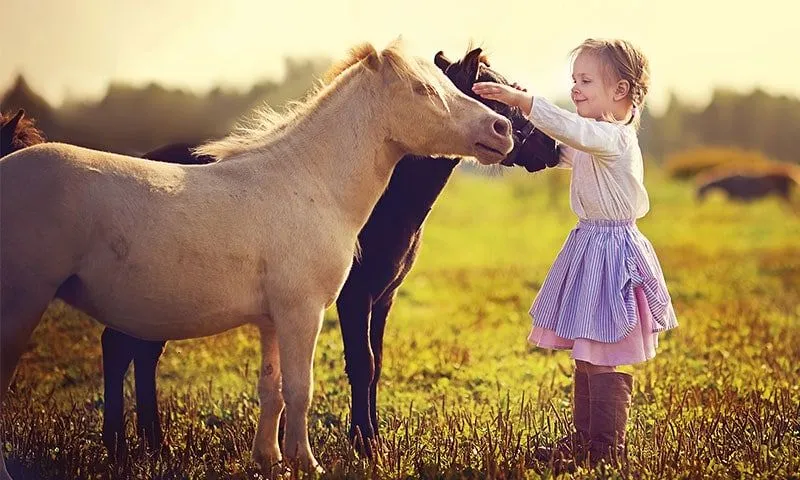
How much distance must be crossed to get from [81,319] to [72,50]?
3702mm

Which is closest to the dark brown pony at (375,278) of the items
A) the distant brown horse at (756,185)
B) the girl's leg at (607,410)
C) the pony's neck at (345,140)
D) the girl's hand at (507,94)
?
the pony's neck at (345,140)

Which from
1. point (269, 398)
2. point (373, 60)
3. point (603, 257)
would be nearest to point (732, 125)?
point (603, 257)

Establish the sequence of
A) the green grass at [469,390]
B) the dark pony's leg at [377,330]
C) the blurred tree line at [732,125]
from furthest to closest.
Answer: the blurred tree line at [732,125] → the dark pony's leg at [377,330] → the green grass at [469,390]

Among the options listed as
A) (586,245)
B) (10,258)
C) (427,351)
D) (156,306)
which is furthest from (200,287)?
(427,351)

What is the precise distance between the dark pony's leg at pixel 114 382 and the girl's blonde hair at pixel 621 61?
325 cm

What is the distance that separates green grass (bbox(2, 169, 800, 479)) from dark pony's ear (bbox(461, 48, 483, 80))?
1.69 meters

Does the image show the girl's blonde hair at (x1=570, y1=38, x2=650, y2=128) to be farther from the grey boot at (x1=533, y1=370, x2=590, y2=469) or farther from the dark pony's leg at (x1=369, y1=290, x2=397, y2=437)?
the dark pony's leg at (x1=369, y1=290, x2=397, y2=437)

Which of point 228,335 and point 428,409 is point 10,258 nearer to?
point 428,409

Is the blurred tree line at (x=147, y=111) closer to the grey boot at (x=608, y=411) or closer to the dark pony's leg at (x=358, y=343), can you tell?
the dark pony's leg at (x=358, y=343)

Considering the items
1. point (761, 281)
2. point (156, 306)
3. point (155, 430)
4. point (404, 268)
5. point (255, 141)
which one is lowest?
point (155, 430)

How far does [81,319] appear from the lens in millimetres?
9461

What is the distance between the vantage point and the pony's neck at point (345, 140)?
16.2ft

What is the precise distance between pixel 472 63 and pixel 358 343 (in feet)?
6.00

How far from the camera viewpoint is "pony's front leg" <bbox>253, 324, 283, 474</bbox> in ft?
16.7
